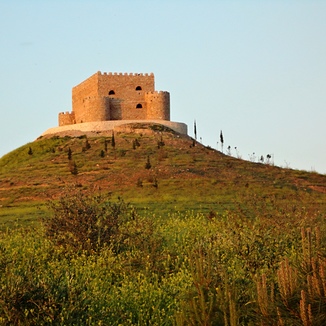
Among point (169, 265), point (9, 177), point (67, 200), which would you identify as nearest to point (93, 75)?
point (9, 177)

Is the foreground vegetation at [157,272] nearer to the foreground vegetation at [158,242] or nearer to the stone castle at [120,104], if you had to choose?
the foreground vegetation at [158,242]

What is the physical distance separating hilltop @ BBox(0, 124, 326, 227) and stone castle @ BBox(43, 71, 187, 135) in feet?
→ 12.9

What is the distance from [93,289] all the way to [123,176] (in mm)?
23038

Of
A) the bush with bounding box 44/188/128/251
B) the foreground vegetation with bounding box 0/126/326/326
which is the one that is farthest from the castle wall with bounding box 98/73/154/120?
the bush with bounding box 44/188/128/251

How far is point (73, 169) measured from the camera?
37.6 m

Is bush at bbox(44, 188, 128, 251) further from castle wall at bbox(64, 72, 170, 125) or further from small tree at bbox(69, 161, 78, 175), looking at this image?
castle wall at bbox(64, 72, 170, 125)

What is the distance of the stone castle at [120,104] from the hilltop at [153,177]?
155 inches

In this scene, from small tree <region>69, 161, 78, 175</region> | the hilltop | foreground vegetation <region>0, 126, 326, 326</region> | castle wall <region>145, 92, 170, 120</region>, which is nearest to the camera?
foreground vegetation <region>0, 126, 326, 326</region>

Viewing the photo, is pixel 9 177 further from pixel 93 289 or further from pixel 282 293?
pixel 282 293

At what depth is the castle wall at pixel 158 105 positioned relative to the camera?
55656mm

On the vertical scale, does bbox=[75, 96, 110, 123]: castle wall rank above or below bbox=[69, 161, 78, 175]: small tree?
above

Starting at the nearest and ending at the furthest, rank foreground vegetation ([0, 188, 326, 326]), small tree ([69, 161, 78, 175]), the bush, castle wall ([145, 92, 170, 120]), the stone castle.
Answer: foreground vegetation ([0, 188, 326, 326])
the bush
small tree ([69, 161, 78, 175])
the stone castle
castle wall ([145, 92, 170, 120])

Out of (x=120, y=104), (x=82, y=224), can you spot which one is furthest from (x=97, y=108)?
(x=82, y=224)

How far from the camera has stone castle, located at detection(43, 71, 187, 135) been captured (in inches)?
2142
